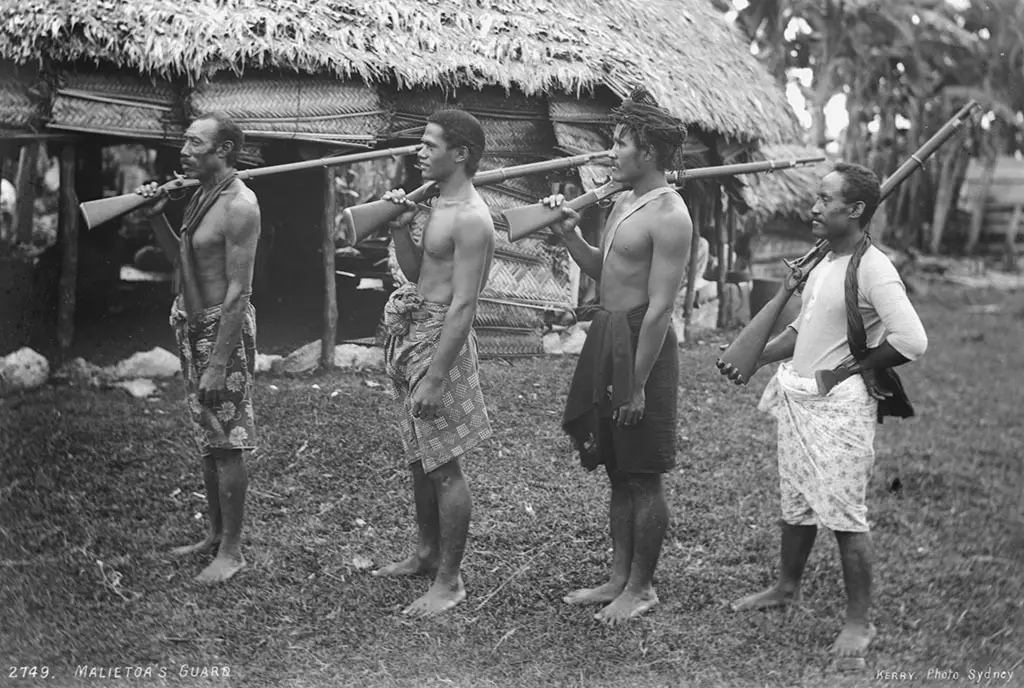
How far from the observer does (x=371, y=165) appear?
8.74 m

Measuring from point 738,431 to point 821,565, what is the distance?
1247mm

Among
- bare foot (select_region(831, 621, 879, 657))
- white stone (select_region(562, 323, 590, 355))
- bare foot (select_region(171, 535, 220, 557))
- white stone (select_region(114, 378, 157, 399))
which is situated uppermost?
white stone (select_region(562, 323, 590, 355))

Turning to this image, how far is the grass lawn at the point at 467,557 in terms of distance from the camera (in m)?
3.70

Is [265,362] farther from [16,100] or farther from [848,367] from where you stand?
[848,367]

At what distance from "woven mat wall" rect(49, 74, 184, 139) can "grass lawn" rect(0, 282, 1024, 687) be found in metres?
1.57

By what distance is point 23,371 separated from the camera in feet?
16.4

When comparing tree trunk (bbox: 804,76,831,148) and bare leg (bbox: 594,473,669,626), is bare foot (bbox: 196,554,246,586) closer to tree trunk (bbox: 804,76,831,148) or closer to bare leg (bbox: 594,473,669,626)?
bare leg (bbox: 594,473,669,626)

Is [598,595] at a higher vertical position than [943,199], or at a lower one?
lower

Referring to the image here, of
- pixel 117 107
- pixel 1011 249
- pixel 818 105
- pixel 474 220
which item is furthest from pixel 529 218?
pixel 1011 249

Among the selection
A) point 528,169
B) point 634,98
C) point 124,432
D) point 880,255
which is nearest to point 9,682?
Answer: point 124,432

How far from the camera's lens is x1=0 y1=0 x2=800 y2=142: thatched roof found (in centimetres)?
573

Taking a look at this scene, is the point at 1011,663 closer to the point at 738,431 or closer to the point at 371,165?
the point at 738,431

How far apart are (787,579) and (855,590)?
0.41 meters

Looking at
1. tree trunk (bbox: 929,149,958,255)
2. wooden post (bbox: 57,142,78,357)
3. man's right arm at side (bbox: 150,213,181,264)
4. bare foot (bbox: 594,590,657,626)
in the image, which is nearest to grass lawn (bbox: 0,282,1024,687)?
bare foot (bbox: 594,590,657,626)
